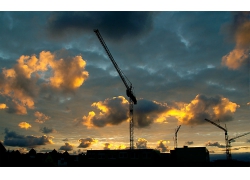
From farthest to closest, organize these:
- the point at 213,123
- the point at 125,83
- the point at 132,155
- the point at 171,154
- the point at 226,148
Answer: the point at 213,123 → the point at 226,148 → the point at 125,83 → the point at 171,154 → the point at 132,155

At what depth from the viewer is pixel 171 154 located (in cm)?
7756

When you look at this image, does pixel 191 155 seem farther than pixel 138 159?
Yes

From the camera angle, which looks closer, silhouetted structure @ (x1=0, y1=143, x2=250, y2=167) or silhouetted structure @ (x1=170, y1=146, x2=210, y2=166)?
silhouetted structure @ (x1=0, y1=143, x2=250, y2=167)

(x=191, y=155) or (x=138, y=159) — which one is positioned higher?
(x=191, y=155)

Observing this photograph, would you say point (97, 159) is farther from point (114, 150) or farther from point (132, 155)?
point (132, 155)

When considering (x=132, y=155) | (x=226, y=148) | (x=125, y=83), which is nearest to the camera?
(x=132, y=155)

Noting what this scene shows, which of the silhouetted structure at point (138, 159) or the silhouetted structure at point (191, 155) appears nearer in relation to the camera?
the silhouetted structure at point (138, 159)

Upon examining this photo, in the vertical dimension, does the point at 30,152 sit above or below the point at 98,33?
below

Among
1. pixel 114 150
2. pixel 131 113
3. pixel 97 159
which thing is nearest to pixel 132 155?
pixel 114 150

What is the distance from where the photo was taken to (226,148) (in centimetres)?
11894

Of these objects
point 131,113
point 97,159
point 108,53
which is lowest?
point 97,159

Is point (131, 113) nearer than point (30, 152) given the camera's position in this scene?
Yes

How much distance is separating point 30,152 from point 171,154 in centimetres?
7946

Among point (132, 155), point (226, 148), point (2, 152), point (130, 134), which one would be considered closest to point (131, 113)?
point (130, 134)
